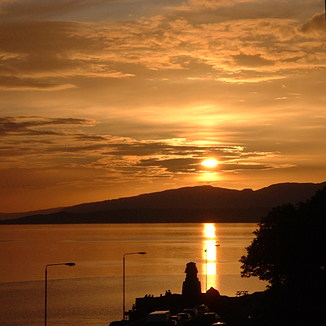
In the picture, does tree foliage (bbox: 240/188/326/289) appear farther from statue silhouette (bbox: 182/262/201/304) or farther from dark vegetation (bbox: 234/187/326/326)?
statue silhouette (bbox: 182/262/201/304)

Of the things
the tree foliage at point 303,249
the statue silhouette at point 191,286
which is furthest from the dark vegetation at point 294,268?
the statue silhouette at point 191,286

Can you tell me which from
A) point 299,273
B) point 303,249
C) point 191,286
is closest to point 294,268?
point 299,273

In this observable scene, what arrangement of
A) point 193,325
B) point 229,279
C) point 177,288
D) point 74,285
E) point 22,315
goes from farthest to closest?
point 229,279 → point 74,285 → point 177,288 → point 22,315 → point 193,325

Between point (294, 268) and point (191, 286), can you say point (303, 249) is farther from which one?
point (191, 286)

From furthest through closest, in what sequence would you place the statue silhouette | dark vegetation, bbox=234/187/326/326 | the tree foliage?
the statue silhouette < the tree foliage < dark vegetation, bbox=234/187/326/326

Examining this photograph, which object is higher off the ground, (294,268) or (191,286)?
(294,268)

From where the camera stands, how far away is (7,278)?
184750 millimetres

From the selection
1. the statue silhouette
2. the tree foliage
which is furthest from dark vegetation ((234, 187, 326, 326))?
the statue silhouette

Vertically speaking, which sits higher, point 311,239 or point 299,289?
point 311,239

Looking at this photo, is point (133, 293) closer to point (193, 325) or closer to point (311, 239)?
point (193, 325)

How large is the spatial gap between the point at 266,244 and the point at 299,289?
13.4 m

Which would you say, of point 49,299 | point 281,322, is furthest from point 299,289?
point 49,299

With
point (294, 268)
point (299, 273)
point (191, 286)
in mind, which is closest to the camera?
point (299, 273)

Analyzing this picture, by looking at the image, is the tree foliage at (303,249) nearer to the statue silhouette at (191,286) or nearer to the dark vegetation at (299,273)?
the dark vegetation at (299,273)
